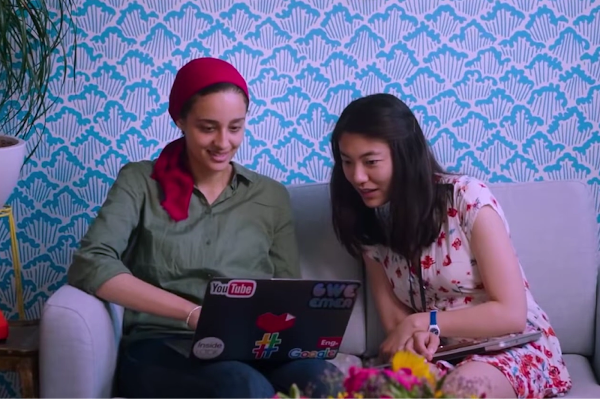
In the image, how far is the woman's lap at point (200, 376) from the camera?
5.91 ft

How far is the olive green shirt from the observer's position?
2.05 m

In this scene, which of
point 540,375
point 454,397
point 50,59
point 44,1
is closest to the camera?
point 454,397

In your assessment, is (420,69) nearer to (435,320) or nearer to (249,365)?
(435,320)

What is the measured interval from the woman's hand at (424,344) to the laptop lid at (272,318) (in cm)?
16

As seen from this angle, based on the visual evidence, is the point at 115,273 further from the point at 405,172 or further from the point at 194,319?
the point at 405,172

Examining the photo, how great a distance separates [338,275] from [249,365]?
473 mm

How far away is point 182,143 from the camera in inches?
85.4

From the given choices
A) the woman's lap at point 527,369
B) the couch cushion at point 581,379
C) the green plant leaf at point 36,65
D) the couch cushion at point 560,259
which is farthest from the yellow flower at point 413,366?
the green plant leaf at point 36,65

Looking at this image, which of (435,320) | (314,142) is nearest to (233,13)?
(314,142)

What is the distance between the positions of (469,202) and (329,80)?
29.0 inches

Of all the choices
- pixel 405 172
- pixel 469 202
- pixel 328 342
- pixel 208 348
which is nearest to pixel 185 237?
pixel 208 348

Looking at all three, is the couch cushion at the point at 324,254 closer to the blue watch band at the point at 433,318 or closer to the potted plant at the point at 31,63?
the blue watch band at the point at 433,318

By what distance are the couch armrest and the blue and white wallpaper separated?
2.54 feet

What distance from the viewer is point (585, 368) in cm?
218
